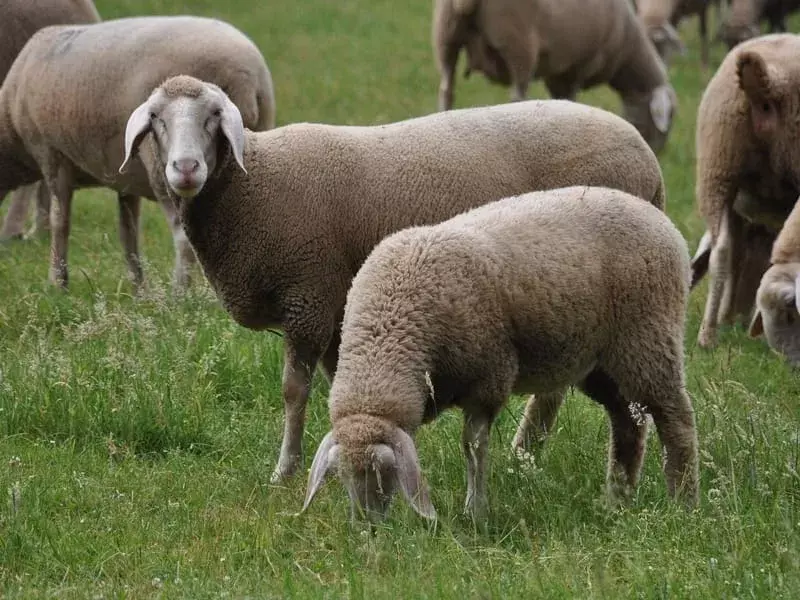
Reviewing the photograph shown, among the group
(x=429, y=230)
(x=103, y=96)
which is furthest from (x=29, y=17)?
(x=429, y=230)

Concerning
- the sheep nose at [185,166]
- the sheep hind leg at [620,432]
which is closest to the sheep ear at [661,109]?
the sheep hind leg at [620,432]

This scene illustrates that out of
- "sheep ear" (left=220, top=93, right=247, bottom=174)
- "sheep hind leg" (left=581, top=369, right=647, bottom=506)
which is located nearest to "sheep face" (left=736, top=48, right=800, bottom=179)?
"sheep hind leg" (left=581, top=369, right=647, bottom=506)

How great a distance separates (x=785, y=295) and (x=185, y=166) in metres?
2.84

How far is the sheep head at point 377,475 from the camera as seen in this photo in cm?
392

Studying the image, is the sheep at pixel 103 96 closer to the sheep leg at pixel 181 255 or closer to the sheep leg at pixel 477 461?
the sheep leg at pixel 181 255

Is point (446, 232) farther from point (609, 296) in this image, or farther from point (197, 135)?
point (197, 135)

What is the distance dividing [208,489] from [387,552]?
3.61 ft

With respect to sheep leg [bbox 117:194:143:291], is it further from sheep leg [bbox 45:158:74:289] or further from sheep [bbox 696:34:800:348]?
sheep [bbox 696:34:800:348]

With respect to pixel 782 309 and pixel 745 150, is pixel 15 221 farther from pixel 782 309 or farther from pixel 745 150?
pixel 782 309

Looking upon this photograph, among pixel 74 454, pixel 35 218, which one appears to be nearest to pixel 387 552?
pixel 74 454

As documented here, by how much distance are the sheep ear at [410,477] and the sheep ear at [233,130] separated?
1392mm

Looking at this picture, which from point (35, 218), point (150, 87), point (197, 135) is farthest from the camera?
point (35, 218)

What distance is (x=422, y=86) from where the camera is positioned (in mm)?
14477

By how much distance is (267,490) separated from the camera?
468 centimetres
